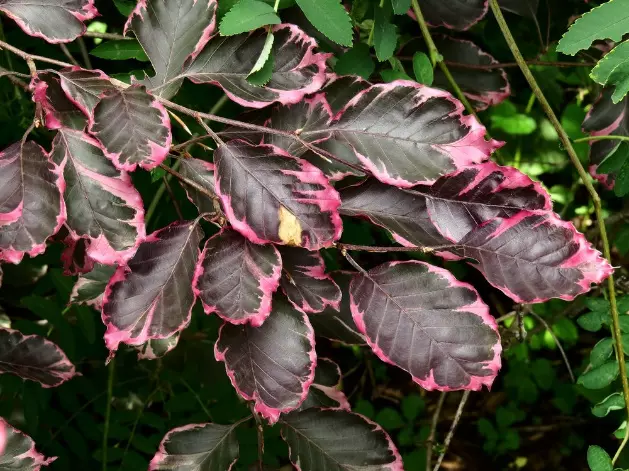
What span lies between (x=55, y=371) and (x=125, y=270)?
402 millimetres

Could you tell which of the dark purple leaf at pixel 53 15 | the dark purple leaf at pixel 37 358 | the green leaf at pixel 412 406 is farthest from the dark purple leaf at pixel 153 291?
the green leaf at pixel 412 406

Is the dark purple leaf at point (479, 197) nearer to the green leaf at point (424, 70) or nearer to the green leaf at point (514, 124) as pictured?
the green leaf at point (424, 70)

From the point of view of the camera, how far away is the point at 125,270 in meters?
0.73

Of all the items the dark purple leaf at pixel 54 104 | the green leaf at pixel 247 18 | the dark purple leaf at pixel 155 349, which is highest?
the green leaf at pixel 247 18

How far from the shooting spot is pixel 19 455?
30.1 inches

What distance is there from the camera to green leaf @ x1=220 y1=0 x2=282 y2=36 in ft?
2.36

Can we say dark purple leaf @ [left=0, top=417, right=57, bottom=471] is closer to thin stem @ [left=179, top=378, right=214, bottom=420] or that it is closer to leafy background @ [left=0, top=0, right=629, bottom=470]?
leafy background @ [left=0, top=0, right=629, bottom=470]

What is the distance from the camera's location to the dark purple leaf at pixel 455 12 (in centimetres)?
105

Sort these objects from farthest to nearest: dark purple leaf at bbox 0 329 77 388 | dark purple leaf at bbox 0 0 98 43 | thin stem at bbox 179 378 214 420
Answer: thin stem at bbox 179 378 214 420, dark purple leaf at bbox 0 329 77 388, dark purple leaf at bbox 0 0 98 43

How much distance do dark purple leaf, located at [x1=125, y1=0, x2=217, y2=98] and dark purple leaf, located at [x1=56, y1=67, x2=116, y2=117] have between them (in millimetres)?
89

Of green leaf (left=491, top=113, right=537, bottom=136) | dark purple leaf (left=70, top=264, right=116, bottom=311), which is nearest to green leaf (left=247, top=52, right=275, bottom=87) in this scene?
dark purple leaf (left=70, top=264, right=116, bottom=311)

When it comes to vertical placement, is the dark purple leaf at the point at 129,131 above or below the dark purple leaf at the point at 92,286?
above

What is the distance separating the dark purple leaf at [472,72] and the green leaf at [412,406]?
98 cm

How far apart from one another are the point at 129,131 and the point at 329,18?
10.0 inches
